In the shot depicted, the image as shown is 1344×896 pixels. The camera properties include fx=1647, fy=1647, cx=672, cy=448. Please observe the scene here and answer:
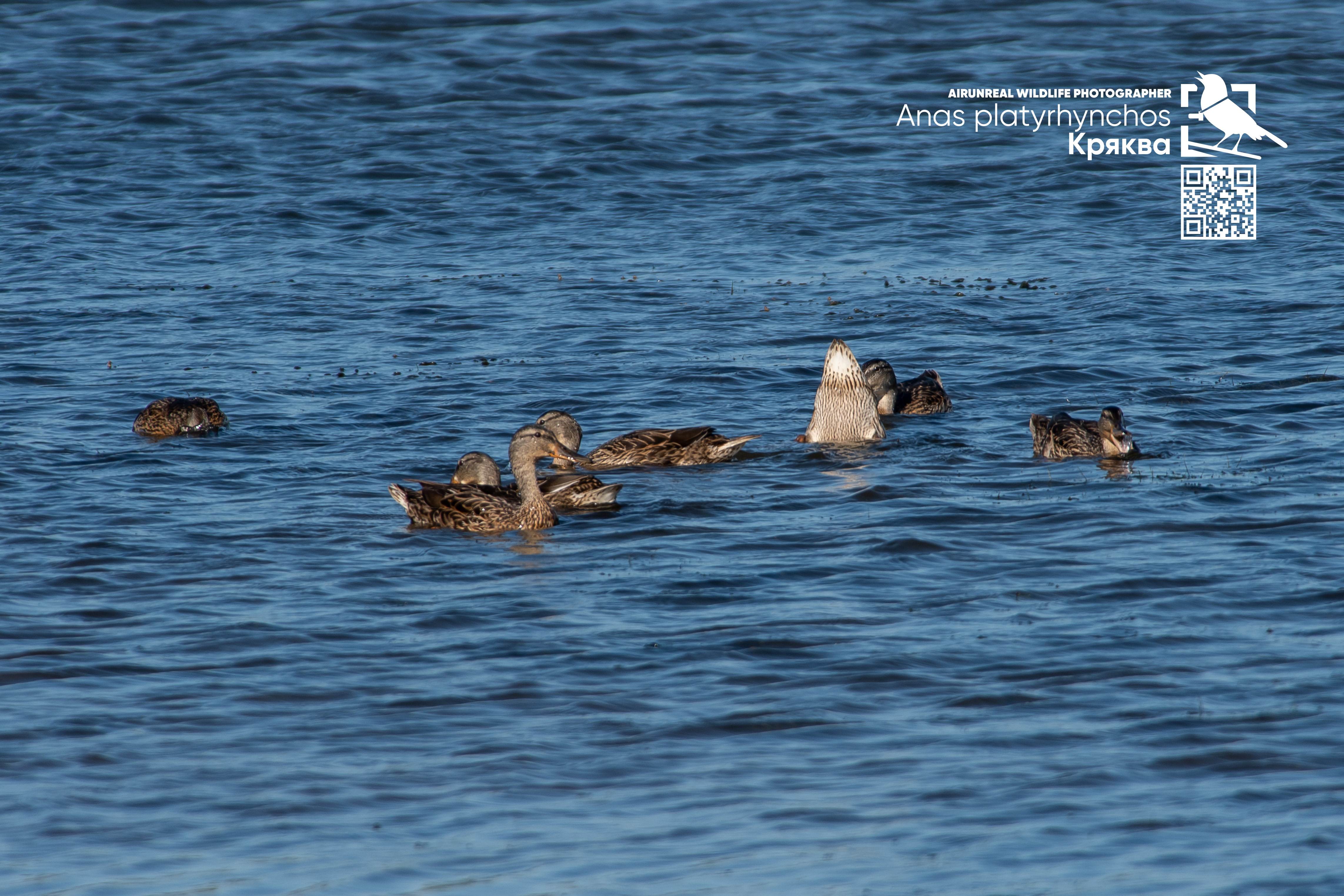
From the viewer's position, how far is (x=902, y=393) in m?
15.7

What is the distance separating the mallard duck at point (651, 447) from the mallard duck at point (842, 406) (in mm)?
862

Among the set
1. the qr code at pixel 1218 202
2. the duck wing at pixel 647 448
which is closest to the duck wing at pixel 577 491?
the duck wing at pixel 647 448

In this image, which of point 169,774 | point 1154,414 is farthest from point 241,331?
point 169,774

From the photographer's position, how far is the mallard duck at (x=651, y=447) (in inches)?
538

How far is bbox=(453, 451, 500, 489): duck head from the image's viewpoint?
12.8 m

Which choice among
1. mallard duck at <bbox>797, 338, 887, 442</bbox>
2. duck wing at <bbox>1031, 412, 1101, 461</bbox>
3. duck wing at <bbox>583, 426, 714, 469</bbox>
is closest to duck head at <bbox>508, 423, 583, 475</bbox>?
duck wing at <bbox>583, 426, 714, 469</bbox>

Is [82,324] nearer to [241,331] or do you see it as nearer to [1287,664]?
[241,331]

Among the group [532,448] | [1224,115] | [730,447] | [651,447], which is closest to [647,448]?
[651,447]

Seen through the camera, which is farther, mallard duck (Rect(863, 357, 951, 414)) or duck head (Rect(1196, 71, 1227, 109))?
duck head (Rect(1196, 71, 1227, 109))

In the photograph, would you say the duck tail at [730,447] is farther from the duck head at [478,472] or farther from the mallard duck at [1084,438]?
the mallard duck at [1084,438]

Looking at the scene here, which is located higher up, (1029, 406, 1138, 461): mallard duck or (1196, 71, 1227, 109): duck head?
(1196, 71, 1227, 109): duck head

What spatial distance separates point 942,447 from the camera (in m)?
14.4

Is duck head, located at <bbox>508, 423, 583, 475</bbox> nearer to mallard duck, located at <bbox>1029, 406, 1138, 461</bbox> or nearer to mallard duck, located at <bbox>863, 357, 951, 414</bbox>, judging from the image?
mallard duck, located at <bbox>863, 357, 951, 414</bbox>

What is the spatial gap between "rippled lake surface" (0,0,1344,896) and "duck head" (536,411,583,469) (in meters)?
0.71
